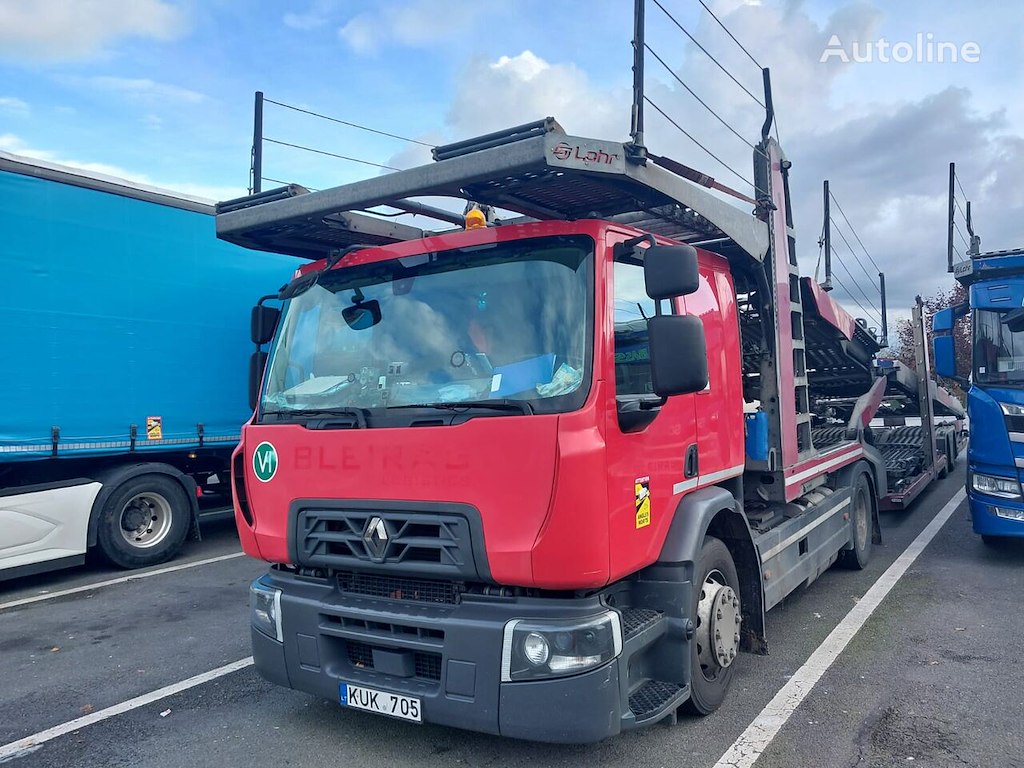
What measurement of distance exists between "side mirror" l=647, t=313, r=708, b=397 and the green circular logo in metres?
1.90

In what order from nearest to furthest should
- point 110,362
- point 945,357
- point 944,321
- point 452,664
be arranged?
point 452,664 < point 110,362 < point 945,357 < point 944,321

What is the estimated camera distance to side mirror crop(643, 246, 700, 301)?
3.22 metres

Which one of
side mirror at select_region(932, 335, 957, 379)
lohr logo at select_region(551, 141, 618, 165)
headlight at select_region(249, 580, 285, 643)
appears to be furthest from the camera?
side mirror at select_region(932, 335, 957, 379)

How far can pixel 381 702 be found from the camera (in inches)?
129

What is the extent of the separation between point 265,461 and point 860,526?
5529 mm

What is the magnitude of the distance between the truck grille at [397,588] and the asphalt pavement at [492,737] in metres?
0.77

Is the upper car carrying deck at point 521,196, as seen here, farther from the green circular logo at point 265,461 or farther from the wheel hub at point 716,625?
the wheel hub at point 716,625

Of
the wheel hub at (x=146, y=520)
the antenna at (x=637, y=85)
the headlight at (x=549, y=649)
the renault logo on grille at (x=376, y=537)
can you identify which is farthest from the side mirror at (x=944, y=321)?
the wheel hub at (x=146, y=520)

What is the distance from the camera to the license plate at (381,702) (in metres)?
3.19

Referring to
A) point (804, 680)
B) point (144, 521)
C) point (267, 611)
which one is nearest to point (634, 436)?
point (267, 611)

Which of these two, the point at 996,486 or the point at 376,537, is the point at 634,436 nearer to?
the point at 376,537

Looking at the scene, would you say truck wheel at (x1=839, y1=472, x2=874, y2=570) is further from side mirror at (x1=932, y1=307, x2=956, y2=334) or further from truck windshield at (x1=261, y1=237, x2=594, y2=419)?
truck windshield at (x1=261, y1=237, x2=594, y2=419)

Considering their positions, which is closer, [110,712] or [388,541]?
[388,541]

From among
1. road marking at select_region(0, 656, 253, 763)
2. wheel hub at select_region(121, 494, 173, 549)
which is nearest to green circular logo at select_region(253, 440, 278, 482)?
road marking at select_region(0, 656, 253, 763)
